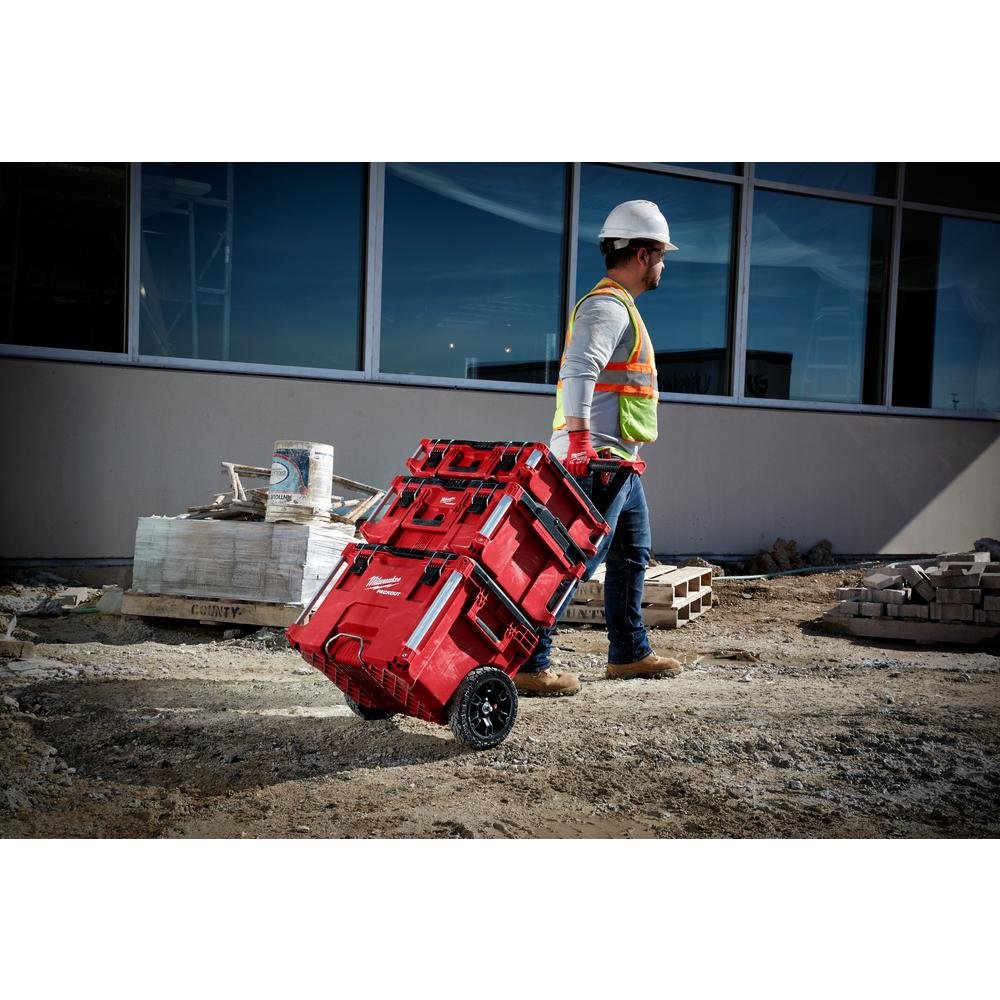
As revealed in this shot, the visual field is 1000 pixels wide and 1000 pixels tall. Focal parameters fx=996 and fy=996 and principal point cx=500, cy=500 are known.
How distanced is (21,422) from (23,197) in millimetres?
1489

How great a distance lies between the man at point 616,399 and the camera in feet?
13.5

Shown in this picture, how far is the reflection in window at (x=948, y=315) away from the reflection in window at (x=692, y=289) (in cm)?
198

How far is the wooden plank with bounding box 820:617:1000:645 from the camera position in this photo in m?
5.98

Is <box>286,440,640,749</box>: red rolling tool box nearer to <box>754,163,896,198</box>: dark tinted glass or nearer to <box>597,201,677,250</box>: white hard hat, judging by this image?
<box>597,201,677,250</box>: white hard hat

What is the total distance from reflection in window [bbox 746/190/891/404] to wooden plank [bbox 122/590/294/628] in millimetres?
5102

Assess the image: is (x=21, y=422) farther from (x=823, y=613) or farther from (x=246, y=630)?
(x=823, y=613)

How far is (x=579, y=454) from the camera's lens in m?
4.06

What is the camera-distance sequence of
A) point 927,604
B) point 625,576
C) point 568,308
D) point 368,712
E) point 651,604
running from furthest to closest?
1. point 568,308
2. point 651,604
3. point 927,604
4. point 625,576
5. point 368,712

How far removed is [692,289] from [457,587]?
6.01m

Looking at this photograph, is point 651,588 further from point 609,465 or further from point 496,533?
point 496,533

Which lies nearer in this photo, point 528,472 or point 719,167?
point 528,472

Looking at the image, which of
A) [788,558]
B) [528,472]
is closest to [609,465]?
[528,472]

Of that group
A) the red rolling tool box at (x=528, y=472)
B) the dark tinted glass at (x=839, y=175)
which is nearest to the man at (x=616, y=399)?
the red rolling tool box at (x=528, y=472)

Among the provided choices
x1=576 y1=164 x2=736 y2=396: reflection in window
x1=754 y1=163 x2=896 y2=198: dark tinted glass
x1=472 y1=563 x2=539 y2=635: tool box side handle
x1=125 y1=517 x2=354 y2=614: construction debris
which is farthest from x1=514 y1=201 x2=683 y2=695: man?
x1=754 y1=163 x2=896 y2=198: dark tinted glass
